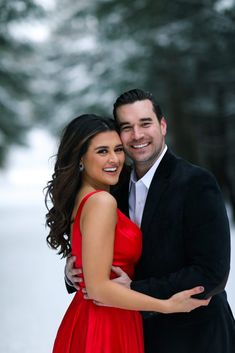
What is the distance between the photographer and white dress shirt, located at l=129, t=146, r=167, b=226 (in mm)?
3109

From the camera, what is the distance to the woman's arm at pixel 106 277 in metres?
2.73

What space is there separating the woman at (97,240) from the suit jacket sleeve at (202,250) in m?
0.05

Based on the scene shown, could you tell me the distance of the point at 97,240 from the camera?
107 inches

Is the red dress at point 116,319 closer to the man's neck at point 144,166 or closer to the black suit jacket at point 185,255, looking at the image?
the black suit jacket at point 185,255

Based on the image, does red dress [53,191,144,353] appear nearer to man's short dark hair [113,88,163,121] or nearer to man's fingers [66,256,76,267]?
man's fingers [66,256,76,267]

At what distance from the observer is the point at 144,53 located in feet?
55.4

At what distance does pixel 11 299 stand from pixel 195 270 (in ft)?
21.6

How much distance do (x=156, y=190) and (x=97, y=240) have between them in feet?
1.50

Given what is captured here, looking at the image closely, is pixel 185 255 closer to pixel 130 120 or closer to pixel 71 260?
pixel 71 260

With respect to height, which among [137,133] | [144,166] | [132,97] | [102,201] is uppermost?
[132,97]

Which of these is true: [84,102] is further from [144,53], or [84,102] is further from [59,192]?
[59,192]

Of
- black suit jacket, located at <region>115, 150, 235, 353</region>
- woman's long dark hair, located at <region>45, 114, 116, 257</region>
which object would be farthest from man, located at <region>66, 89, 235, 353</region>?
woman's long dark hair, located at <region>45, 114, 116, 257</region>

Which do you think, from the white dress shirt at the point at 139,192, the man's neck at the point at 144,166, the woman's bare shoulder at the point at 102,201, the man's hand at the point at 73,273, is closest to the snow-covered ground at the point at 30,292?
the man's hand at the point at 73,273

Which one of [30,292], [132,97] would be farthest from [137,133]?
[30,292]
